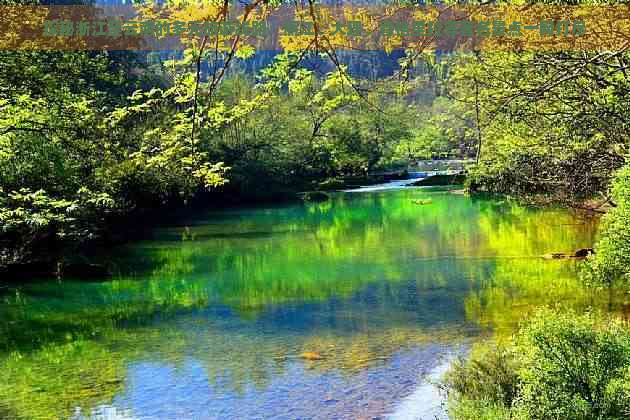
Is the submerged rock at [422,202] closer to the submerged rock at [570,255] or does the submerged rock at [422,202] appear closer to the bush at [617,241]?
the submerged rock at [570,255]

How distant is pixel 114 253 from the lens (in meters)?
23.8

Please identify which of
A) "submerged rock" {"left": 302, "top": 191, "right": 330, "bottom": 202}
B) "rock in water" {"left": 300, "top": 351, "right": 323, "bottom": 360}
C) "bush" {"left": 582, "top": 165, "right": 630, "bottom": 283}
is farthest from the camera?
"submerged rock" {"left": 302, "top": 191, "right": 330, "bottom": 202}

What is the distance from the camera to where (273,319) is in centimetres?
1451

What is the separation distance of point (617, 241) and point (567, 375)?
17.0 ft

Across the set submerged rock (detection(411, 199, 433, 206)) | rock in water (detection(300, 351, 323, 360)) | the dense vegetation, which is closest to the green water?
rock in water (detection(300, 351, 323, 360))

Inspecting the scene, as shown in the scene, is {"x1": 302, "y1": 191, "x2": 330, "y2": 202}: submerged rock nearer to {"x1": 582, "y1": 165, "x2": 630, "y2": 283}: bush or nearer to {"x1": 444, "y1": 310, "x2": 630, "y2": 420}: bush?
{"x1": 582, "y1": 165, "x2": 630, "y2": 283}: bush

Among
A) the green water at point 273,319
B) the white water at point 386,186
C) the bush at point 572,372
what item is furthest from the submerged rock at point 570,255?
the white water at point 386,186

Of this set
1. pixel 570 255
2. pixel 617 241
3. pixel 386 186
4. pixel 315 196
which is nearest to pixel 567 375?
pixel 617 241

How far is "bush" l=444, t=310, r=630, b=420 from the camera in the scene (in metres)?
6.03

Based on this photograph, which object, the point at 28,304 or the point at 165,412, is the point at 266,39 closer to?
the point at 165,412

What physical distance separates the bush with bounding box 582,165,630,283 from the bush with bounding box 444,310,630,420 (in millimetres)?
3738

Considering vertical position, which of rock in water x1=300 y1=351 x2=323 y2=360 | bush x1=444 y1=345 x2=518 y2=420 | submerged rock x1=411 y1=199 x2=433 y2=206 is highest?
submerged rock x1=411 y1=199 x2=433 y2=206

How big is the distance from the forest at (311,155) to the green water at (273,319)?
145 cm

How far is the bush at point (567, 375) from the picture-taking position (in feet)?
19.8
